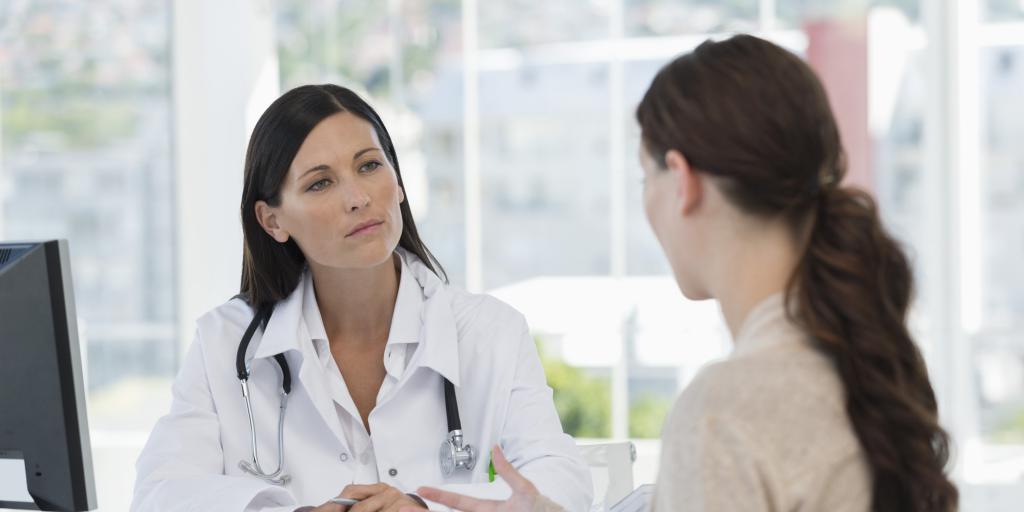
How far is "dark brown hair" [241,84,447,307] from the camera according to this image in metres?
1.87

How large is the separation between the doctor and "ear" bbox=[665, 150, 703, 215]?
817 millimetres

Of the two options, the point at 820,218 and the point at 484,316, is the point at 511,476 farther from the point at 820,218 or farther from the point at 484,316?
the point at 484,316

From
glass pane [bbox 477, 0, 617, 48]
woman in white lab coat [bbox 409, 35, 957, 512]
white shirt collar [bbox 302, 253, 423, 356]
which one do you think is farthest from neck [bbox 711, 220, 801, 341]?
glass pane [bbox 477, 0, 617, 48]

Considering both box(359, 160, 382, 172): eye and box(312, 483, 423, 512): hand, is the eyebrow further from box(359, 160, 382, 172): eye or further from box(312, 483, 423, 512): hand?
box(312, 483, 423, 512): hand

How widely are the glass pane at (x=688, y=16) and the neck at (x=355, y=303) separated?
257 cm

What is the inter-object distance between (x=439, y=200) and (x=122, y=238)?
125cm

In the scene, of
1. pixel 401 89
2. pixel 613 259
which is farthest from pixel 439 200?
pixel 613 259

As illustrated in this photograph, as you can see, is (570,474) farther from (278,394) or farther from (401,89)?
(401,89)

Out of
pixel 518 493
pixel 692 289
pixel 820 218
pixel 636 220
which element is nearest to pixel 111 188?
pixel 636 220

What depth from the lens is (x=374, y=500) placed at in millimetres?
1594

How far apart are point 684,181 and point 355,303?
1.09m

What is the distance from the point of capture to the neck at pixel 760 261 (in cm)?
102

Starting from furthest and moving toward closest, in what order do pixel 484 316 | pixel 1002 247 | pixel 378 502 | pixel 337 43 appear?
pixel 337 43
pixel 1002 247
pixel 484 316
pixel 378 502

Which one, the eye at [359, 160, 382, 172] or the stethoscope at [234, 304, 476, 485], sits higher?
the eye at [359, 160, 382, 172]
